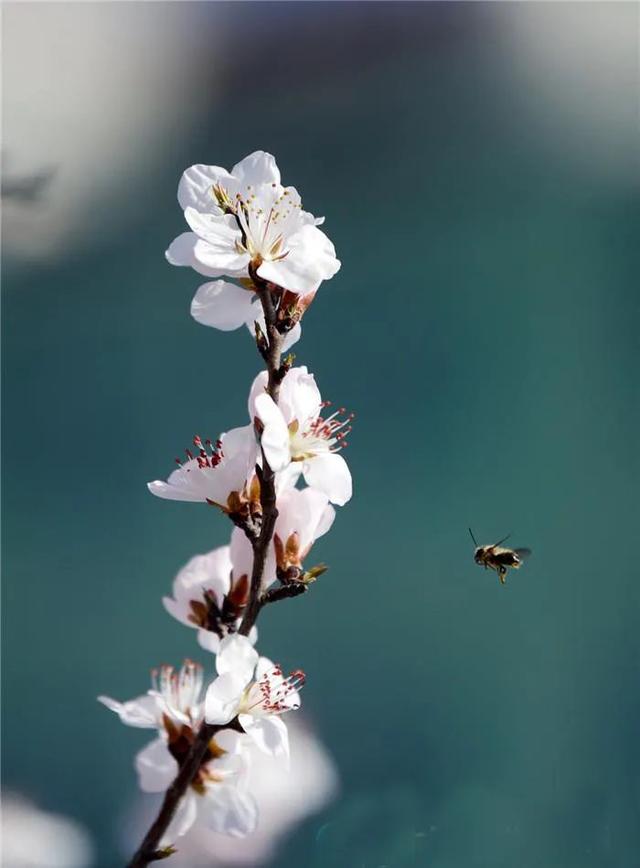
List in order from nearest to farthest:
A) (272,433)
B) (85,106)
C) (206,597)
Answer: (272,433)
(206,597)
(85,106)

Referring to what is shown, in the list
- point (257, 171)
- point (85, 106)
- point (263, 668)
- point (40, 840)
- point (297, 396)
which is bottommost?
point (40, 840)

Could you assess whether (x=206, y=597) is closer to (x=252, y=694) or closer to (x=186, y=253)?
(x=252, y=694)

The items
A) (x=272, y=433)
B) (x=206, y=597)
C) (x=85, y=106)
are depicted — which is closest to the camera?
(x=272, y=433)

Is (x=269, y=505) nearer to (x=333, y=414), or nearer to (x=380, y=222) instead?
(x=333, y=414)

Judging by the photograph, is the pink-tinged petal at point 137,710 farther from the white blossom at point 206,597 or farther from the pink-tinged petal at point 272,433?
the pink-tinged petal at point 272,433

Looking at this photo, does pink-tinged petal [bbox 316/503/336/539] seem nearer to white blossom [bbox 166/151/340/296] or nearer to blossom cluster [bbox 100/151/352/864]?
blossom cluster [bbox 100/151/352/864]

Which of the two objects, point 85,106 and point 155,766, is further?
point 85,106

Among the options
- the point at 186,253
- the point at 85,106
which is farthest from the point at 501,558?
the point at 85,106
